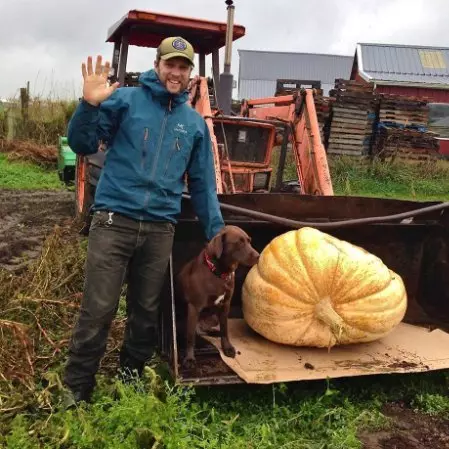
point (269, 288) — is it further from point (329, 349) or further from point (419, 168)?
point (419, 168)

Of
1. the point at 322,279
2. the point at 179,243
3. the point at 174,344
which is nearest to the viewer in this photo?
the point at 174,344

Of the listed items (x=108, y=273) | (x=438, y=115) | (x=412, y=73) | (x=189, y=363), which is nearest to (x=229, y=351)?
(x=189, y=363)

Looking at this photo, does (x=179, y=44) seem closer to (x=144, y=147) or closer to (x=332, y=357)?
(x=144, y=147)

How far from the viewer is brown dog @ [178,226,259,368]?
3465 millimetres

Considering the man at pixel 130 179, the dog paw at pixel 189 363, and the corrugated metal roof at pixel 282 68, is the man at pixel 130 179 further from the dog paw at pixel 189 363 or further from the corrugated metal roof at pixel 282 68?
the corrugated metal roof at pixel 282 68

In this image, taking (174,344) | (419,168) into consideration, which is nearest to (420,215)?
(174,344)

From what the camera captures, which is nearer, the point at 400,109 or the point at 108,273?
the point at 108,273

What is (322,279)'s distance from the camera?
375 cm

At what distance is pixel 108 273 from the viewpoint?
11.0 ft

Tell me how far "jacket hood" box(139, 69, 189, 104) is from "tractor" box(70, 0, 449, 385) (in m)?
0.75

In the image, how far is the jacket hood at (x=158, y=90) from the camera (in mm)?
3328

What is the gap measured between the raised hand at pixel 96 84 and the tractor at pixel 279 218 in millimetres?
992

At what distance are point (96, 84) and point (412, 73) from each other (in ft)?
83.6

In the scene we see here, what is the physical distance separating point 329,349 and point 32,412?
1.83 m
